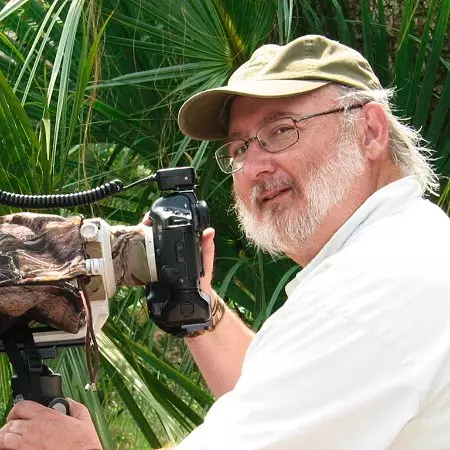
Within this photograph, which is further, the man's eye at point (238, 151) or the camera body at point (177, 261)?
the man's eye at point (238, 151)

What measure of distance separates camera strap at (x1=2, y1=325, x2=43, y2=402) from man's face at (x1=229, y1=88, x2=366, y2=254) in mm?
539

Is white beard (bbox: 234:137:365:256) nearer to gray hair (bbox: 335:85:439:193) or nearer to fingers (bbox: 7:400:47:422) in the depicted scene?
gray hair (bbox: 335:85:439:193)

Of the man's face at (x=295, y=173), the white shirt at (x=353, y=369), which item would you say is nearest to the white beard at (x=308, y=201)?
the man's face at (x=295, y=173)

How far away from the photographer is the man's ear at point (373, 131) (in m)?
1.97

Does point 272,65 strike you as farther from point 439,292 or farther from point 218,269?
point 218,269

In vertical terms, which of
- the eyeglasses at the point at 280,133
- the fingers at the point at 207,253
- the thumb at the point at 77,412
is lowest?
the fingers at the point at 207,253

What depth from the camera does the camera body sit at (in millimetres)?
1580

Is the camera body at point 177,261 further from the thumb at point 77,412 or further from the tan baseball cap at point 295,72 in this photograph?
the tan baseball cap at point 295,72

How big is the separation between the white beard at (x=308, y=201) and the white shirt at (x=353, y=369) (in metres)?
0.43

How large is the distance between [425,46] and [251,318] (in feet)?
3.22

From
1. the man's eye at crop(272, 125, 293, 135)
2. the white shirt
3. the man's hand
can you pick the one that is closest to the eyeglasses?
the man's eye at crop(272, 125, 293, 135)

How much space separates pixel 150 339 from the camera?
2.85 m

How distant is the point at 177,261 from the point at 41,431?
1.04 ft

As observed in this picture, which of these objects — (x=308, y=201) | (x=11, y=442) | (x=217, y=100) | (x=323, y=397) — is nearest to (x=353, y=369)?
→ (x=323, y=397)
